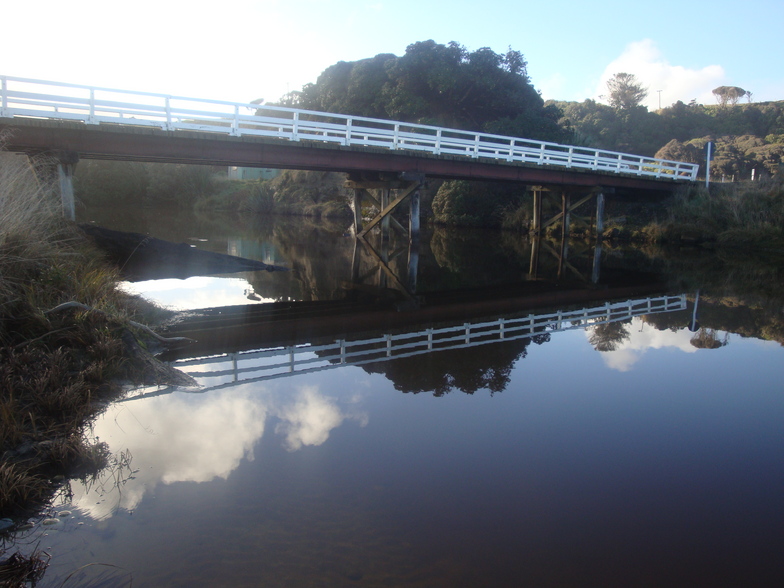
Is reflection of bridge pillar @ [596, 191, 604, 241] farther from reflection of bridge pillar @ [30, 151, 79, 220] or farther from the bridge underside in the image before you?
reflection of bridge pillar @ [30, 151, 79, 220]

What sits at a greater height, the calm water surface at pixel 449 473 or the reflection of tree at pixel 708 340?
the reflection of tree at pixel 708 340

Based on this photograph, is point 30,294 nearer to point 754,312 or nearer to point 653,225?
point 754,312

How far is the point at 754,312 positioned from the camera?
12023 millimetres

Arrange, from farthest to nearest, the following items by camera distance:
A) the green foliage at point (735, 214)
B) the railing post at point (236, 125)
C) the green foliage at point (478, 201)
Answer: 1. the green foliage at point (478, 201)
2. the green foliage at point (735, 214)
3. the railing post at point (236, 125)

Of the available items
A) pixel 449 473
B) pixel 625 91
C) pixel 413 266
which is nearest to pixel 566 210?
pixel 413 266

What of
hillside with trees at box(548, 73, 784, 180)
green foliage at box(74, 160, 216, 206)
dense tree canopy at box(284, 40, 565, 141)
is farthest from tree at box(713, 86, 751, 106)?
green foliage at box(74, 160, 216, 206)

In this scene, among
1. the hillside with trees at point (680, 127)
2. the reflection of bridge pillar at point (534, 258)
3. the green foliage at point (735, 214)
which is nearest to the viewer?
the reflection of bridge pillar at point (534, 258)

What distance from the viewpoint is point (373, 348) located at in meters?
8.62

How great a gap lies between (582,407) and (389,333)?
4.08m

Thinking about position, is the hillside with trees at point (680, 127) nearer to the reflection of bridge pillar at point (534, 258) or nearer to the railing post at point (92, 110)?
the reflection of bridge pillar at point (534, 258)

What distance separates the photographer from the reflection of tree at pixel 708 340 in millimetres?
9320

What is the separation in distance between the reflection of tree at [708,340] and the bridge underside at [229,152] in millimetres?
13033

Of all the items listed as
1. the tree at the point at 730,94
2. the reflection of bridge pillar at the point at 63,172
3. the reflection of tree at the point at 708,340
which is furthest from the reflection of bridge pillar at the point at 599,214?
the tree at the point at 730,94

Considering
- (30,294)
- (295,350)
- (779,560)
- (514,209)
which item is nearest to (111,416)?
(30,294)
